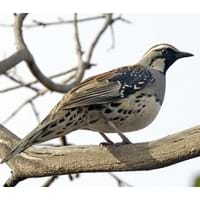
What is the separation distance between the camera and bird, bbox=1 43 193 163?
54.4 inches

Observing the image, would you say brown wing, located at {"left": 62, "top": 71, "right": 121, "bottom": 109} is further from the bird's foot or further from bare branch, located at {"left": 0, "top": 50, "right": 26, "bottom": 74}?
bare branch, located at {"left": 0, "top": 50, "right": 26, "bottom": 74}

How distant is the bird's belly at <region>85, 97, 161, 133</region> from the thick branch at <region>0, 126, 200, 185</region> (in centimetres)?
5

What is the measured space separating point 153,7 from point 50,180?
537 millimetres

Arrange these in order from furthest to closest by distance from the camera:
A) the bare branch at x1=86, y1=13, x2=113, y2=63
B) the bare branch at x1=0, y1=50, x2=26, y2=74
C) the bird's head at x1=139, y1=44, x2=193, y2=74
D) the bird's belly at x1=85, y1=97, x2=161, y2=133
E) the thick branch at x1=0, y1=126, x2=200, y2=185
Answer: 1. the bare branch at x1=86, y1=13, x2=113, y2=63
2. the bare branch at x1=0, y1=50, x2=26, y2=74
3. the bird's head at x1=139, y1=44, x2=193, y2=74
4. the bird's belly at x1=85, y1=97, x2=161, y2=133
5. the thick branch at x1=0, y1=126, x2=200, y2=185

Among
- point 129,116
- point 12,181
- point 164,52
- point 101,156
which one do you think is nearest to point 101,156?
point 101,156

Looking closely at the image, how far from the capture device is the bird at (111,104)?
1.38 metres

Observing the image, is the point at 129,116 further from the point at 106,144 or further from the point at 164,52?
the point at 164,52

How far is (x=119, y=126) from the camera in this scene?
1.48 m

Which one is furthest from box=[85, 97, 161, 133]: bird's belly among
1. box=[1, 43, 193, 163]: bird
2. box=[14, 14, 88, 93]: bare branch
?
box=[14, 14, 88, 93]: bare branch

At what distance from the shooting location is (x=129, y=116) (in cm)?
146

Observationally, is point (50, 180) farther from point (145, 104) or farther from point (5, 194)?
point (145, 104)

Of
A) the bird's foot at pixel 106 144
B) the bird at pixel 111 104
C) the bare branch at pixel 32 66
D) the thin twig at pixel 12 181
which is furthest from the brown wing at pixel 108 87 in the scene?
the bare branch at pixel 32 66

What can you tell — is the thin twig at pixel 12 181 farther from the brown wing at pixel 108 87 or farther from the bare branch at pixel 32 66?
the bare branch at pixel 32 66

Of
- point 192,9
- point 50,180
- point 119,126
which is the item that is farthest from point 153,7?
point 50,180
